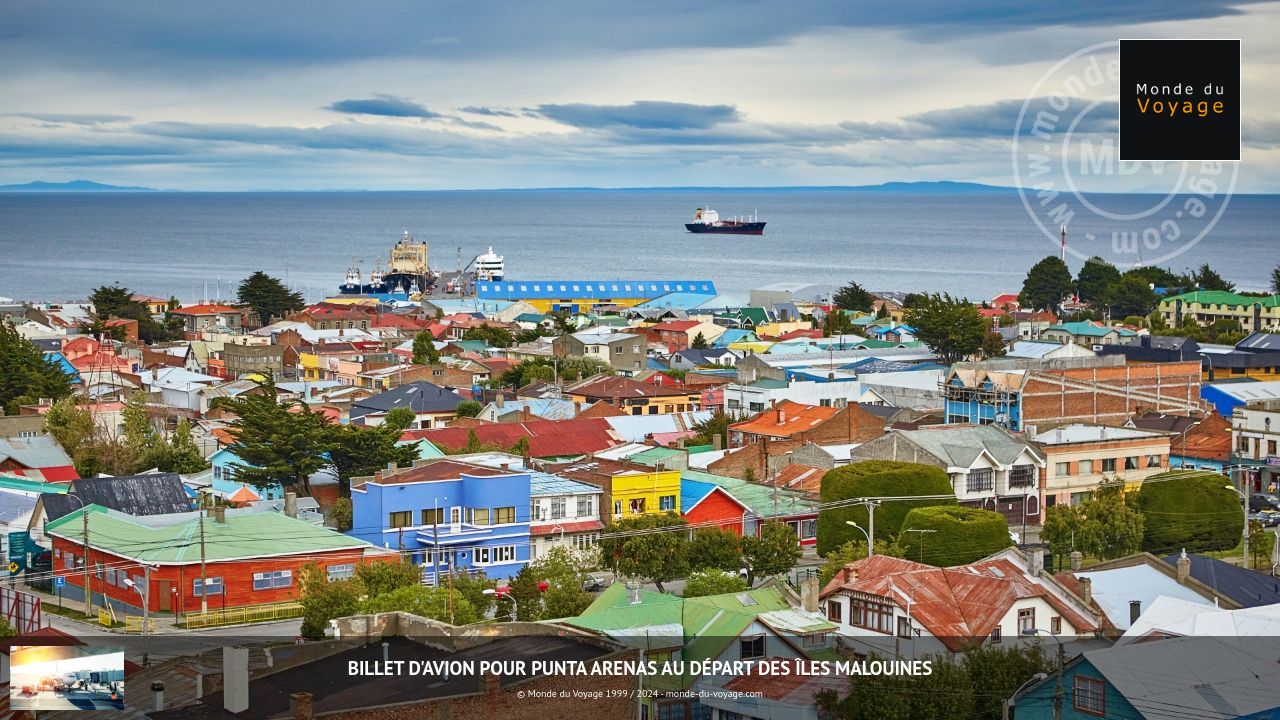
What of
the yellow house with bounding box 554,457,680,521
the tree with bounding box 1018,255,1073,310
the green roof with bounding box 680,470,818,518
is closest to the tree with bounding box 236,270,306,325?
the tree with bounding box 1018,255,1073,310

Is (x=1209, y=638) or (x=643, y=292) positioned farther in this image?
(x=643, y=292)

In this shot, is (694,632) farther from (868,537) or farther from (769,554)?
(868,537)

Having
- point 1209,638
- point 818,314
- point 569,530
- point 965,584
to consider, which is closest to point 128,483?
point 569,530

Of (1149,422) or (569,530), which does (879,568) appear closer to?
(569,530)

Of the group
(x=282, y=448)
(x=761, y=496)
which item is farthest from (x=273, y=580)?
(x=761, y=496)

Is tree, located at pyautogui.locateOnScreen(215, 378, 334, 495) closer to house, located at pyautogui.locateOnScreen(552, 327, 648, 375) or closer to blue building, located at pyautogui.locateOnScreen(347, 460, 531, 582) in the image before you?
blue building, located at pyautogui.locateOnScreen(347, 460, 531, 582)

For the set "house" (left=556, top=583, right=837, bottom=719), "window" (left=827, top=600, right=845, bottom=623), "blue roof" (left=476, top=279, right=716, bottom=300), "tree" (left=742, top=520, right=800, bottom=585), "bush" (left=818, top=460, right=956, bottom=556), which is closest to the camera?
"house" (left=556, top=583, right=837, bottom=719)
